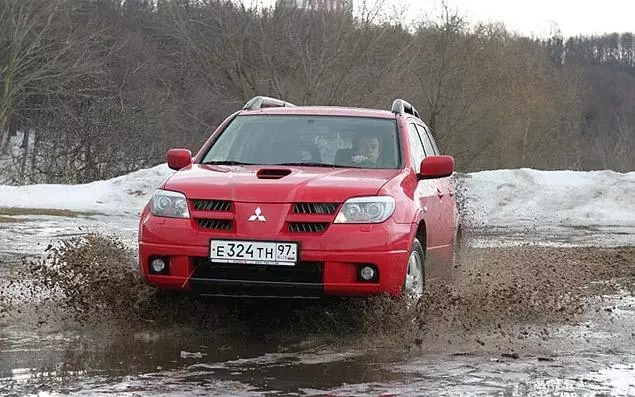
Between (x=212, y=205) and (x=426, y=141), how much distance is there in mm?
3111

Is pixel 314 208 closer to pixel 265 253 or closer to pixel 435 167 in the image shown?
pixel 265 253

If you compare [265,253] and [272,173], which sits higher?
[272,173]

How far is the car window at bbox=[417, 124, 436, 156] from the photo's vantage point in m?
8.45

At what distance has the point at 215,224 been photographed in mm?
6031

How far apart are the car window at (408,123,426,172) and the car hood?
76 cm

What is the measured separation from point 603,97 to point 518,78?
3418 centimetres

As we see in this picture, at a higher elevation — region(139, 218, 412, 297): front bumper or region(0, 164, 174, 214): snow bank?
region(139, 218, 412, 297): front bumper

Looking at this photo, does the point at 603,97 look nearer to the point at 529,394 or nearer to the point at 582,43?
the point at 582,43

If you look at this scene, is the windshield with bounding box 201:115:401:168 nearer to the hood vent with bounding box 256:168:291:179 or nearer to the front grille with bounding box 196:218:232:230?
the hood vent with bounding box 256:168:291:179

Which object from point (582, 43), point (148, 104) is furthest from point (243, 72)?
point (582, 43)

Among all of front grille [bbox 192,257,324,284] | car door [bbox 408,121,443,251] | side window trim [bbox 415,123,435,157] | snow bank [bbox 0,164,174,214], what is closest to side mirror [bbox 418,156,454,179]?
car door [bbox 408,121,443,251]

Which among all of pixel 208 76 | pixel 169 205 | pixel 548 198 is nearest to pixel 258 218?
pixel 169 205

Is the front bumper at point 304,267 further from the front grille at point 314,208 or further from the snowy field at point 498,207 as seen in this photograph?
the snowy field at point 498,207

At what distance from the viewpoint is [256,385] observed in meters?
4.85
